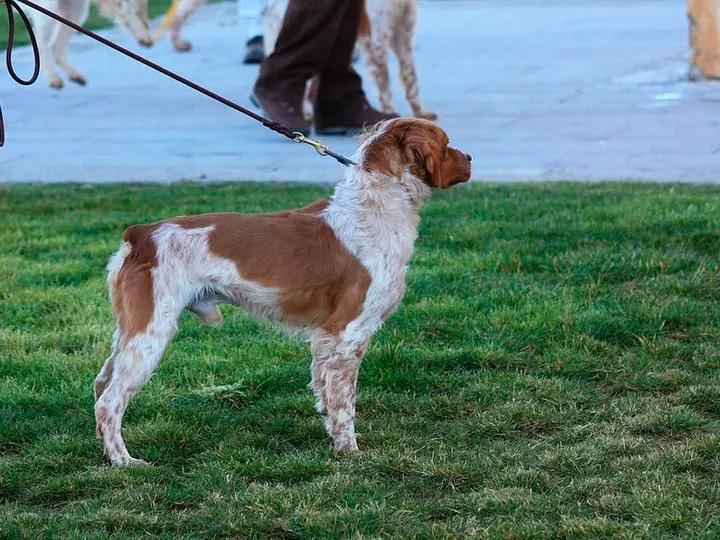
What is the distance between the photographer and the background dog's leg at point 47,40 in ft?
38.0

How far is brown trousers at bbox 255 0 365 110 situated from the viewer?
9273mm

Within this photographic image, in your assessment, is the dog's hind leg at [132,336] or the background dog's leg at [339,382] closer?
the dog's hind leg at [132,336]

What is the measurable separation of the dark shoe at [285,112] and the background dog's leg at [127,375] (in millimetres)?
5550

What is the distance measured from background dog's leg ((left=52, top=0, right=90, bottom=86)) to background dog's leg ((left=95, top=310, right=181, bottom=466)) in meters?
8.34

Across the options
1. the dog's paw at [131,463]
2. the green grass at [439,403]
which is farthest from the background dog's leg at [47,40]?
the dog's paw at [131,463]

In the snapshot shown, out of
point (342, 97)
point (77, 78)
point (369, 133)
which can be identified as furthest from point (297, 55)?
point (369, 133)

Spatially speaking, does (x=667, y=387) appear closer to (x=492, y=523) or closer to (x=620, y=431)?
(x=620, y=431)

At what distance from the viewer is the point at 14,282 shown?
6.26 meters

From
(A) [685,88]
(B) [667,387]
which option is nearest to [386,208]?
(B) [667,387]

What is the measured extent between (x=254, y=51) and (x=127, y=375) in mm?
10789

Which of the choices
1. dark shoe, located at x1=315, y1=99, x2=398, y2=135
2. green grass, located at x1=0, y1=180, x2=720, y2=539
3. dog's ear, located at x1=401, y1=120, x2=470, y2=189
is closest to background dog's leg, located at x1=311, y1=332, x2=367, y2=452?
green grass, located at x1=0, y1=180, x2=720, y2=539

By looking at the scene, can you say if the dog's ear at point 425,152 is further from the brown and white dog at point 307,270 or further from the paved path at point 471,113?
the paved path at point 471,113

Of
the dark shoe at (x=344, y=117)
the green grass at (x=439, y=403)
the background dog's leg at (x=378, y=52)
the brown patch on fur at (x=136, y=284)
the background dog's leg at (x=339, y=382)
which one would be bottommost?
the green grass at (x=439, y=403)

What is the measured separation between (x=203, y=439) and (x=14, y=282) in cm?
237
